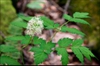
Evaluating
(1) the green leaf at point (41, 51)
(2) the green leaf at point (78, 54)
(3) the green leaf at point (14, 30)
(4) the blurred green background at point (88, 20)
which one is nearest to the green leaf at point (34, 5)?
(4) the blurred green background at point (88, 20)

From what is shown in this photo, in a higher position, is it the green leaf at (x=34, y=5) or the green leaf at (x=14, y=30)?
the green leaf at (x=34, y=5)

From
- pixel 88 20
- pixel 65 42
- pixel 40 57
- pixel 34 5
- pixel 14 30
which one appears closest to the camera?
pixel 40 57

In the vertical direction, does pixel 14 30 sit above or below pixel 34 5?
below

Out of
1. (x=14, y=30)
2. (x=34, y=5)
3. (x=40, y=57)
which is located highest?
(x=40, y=57)

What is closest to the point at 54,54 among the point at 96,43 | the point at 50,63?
the point at 50,63

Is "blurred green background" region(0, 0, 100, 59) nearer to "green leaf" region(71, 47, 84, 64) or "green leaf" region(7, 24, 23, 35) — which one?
"green leaf" region(7, 24, 23, 35)

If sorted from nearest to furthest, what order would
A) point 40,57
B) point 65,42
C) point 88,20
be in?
point 40,57 → point 65,42 → point 88,20

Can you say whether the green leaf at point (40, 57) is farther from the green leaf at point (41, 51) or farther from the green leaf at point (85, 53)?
the green leaf at point (85, 53)

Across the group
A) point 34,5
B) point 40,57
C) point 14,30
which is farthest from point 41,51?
point 34,5

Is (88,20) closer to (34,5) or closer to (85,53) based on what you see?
(34,5)

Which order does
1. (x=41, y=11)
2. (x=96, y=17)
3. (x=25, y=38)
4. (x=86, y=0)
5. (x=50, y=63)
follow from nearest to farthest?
(x=25, y=38)
(x=50, y=63)
(x=96, y=17)
(x=86, y=0)
(x=41, y=11)

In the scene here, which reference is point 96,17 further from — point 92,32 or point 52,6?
point 52,6
